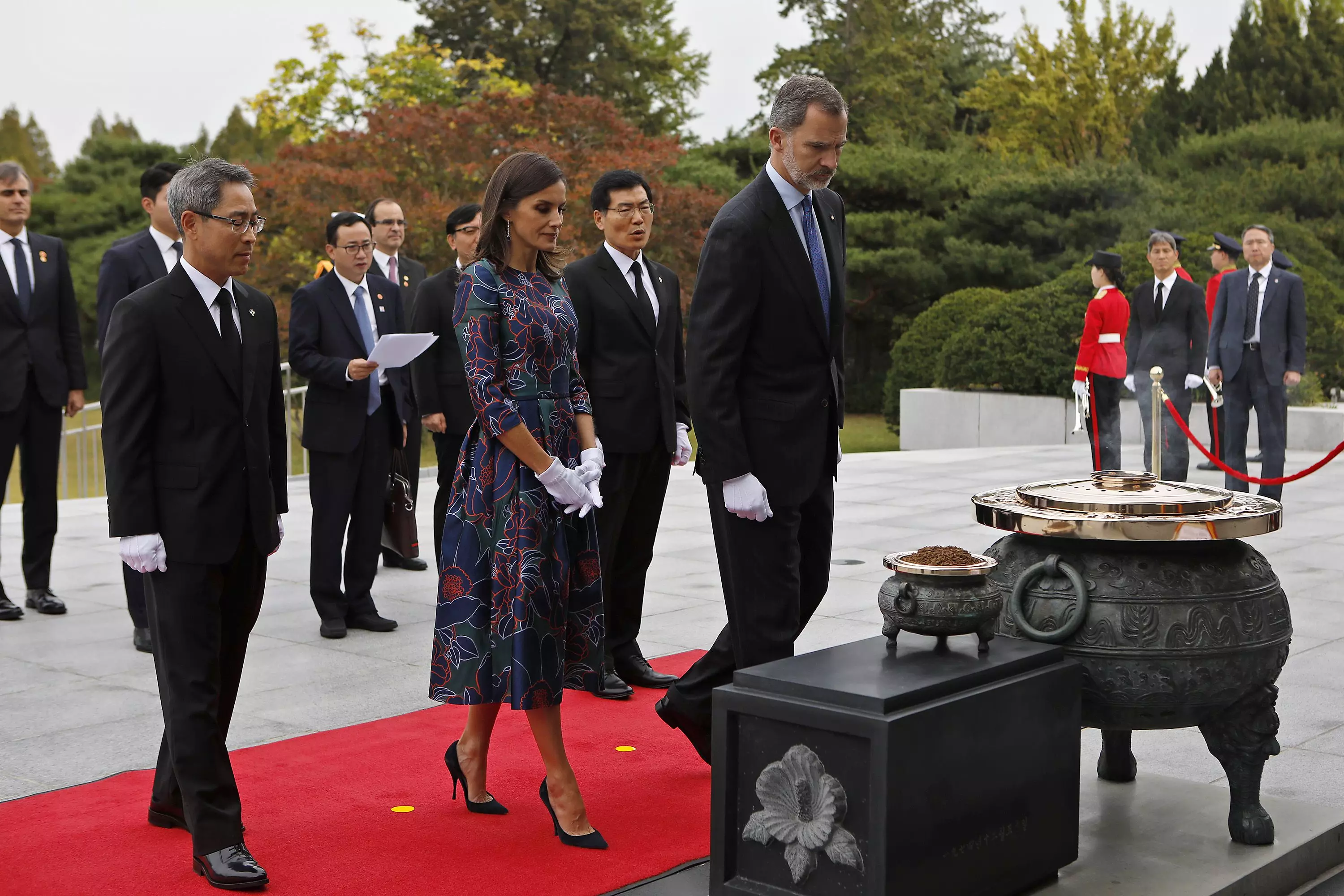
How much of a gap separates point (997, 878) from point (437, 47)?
22909 millimetres

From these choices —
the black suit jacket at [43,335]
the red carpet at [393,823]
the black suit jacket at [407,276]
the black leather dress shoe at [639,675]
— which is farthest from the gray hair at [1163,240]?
the black suit jacket at [43,335]

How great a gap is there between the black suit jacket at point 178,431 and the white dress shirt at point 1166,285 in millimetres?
8445

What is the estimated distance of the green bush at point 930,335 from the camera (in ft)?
60.6

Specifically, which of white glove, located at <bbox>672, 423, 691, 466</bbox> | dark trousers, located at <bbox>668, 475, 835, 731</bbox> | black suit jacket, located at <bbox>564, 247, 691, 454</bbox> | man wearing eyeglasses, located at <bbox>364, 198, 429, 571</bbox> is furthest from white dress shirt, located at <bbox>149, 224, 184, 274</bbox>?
dark trousers, located at <bbox>668, 475, 835, 731</bbox>

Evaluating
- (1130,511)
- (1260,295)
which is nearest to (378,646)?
(1130,511)

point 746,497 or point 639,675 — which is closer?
point 746,497

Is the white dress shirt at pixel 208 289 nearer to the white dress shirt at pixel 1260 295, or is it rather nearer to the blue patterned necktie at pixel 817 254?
the blue patterned necktie at pixel 817 254

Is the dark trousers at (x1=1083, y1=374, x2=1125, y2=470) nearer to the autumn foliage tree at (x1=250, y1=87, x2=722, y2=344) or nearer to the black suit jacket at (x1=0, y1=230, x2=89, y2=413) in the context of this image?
the black suit jacket at (x1=0, y1=230, x2=89, y2=413)

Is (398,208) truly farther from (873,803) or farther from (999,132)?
(999,132)

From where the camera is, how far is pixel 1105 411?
10742 mm

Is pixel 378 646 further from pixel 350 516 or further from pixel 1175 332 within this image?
pixel 1175 332

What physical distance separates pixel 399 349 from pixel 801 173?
2.55 m

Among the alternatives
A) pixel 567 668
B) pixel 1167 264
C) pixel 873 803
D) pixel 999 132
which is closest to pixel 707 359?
pixel 567 668

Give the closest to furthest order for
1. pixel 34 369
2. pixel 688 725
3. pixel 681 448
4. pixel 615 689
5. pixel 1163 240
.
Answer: pixel 688 725
pixel 615 689
pixel 681 448
pixel 34 369
pixel 1163 240
